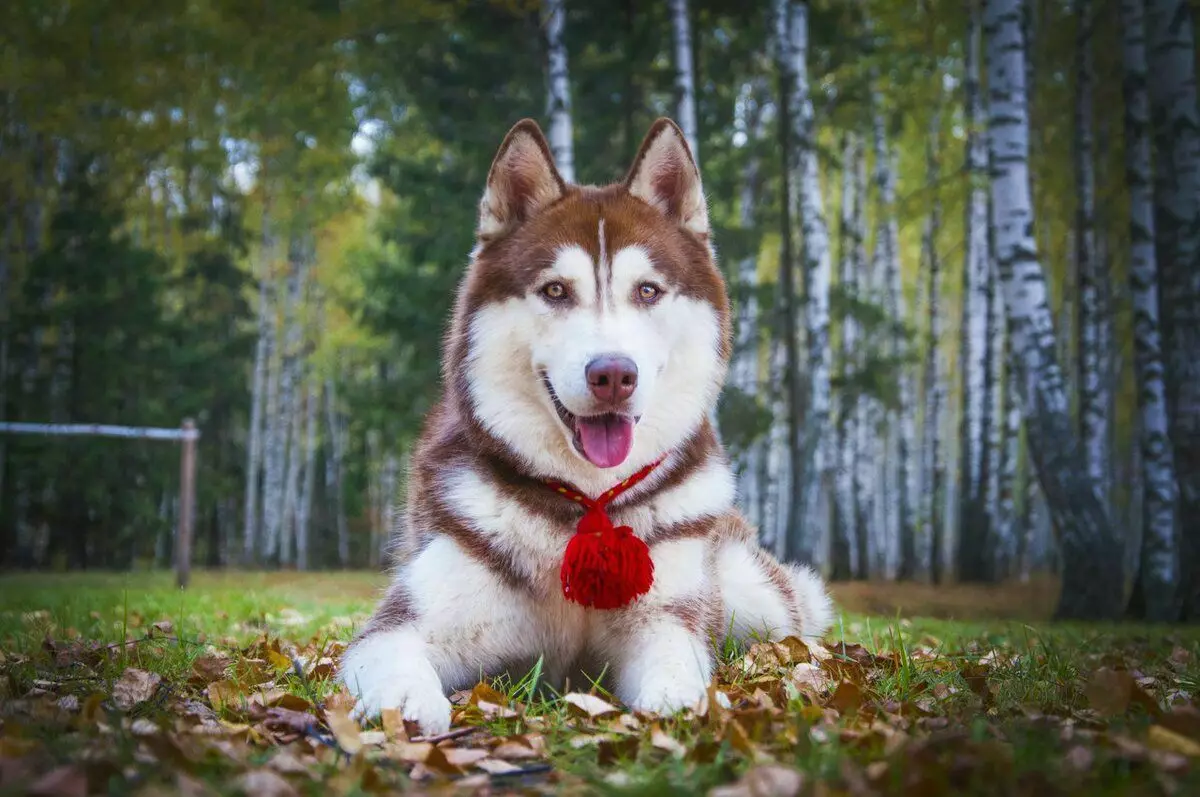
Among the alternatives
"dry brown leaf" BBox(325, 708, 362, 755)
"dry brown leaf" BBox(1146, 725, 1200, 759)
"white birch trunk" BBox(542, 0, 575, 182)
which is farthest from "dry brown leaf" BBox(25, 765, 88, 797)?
"white birch trunk" BBox(542, 0, 575, 182)

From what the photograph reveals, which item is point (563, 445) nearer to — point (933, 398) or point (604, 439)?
point (604, 439)

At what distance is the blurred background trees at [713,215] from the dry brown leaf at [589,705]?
6.03m

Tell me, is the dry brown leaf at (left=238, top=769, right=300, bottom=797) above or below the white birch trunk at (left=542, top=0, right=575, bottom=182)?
→ below

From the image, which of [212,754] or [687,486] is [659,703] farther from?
[212,754]

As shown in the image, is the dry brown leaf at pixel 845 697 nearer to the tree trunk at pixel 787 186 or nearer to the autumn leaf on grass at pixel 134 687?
the autumn leaf on grass at pixel 134 687

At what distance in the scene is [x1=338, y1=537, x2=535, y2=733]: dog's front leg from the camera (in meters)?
2.85

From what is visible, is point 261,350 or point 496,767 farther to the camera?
point 261,350

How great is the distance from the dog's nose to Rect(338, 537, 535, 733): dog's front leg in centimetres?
69

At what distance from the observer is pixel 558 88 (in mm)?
9852

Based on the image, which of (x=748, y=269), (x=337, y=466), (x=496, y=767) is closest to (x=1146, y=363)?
(x=748, y=269)

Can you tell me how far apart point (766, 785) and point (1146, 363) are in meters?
8.12

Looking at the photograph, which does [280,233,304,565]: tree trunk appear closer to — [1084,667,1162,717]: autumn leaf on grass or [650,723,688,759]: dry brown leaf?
[650,723,688,759]: dry brown leaf

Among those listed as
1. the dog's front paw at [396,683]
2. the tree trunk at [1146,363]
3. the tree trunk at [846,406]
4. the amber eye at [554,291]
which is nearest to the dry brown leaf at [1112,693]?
the dog's front paw at [396,683]

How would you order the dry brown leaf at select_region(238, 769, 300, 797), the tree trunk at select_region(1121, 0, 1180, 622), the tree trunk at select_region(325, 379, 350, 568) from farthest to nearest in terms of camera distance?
the tree trunk at select_region(325, 379, 350, 568)
the tree trunk at select_region(1121, 0, 1180, 622)
the dry brown leaf at select_region(238, 769, 300, 797)
